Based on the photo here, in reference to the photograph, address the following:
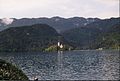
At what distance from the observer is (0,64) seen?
165ft

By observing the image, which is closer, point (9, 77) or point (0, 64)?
point (9, 77)

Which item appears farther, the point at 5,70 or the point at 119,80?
the point at 119,80

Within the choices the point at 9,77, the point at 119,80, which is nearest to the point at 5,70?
the point at 9,77

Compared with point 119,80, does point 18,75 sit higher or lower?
higher

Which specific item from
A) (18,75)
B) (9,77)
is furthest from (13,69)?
(9,77)

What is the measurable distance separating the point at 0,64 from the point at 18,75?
3.92 m

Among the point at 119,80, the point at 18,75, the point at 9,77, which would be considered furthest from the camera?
the point at 119,80

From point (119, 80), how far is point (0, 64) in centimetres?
5025

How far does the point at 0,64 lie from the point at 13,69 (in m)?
2.67

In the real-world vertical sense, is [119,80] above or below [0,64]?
below

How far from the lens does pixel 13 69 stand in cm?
5122

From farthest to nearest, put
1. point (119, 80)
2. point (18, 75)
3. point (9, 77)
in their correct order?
1. point (119, 80)
2. point (18, 75)
3. point (9, 77)

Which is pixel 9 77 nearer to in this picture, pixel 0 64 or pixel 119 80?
pixel 0 64

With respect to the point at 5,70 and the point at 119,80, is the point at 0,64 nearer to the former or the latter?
the point at 5,70
